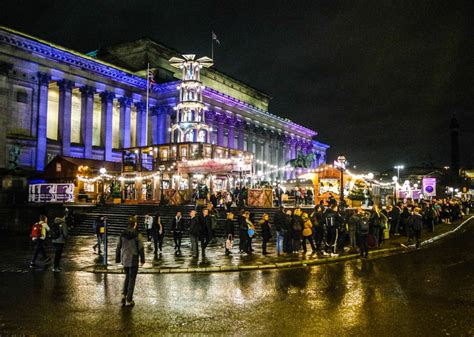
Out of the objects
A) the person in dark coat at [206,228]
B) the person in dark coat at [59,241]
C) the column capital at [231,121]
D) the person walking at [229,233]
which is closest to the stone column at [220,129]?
the column capital at [231,121]

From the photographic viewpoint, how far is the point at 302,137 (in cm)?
9156

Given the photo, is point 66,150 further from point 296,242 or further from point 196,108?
point 296,242

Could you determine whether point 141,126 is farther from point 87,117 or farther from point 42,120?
point 42,120

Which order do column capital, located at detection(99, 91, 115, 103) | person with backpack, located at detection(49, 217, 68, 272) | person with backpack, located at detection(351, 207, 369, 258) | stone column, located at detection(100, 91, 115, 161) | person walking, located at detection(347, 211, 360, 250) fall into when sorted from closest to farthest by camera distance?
person with backpack, located at detection(49, 217, 68, 272), person with backpack, located at detection(351, 207, 369, 258), person walking, located at detection(347, 211, 360, 250), column capital, located at detection(99, 91, 115, 103), stone column, located at detection(100, 91, 115, 161)

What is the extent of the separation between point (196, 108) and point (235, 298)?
1279 inches

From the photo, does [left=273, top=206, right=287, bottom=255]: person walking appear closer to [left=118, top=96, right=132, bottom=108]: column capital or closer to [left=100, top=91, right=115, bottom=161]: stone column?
[left=100, top=91, right=115, bottom=161]: stone column

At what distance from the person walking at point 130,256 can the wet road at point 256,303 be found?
0.30 metres

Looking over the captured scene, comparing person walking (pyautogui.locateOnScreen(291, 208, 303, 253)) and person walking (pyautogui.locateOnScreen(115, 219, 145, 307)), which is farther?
person walking (pyautogui.locateOnScreen(291, 208, 303, 253))

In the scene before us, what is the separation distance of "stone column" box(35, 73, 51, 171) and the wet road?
109 ft

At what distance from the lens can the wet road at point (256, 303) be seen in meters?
6.81

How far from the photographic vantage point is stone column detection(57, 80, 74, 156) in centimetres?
4581

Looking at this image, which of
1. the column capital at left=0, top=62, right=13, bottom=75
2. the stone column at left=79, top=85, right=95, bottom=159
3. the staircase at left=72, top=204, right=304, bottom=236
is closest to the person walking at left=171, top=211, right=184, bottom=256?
the staircase at left=72, top=204, right=304, bottom=236

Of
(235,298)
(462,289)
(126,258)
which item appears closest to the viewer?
(126,258)

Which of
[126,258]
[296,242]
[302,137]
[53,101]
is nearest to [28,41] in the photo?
[53,101]
